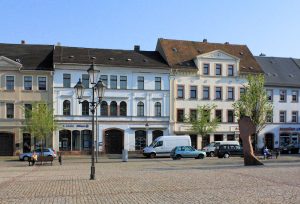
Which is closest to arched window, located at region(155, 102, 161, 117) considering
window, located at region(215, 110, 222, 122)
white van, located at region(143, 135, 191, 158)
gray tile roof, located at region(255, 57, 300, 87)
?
window, located at region(215, 110, 222, 122)

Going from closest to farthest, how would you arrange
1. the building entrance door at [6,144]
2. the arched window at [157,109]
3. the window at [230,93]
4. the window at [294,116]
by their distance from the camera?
the building entrance door at [6,144] → the arched window at [157,109] → the window at [230,93] → the window at [294,116]

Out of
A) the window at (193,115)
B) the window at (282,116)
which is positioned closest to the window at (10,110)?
the window at (193,115)

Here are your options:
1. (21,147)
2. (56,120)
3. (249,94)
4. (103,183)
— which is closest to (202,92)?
(249,94)

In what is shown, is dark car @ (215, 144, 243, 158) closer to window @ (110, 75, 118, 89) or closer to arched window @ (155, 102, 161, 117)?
arched window @ (155, 102, 161, 117)

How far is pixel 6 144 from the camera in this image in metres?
53.1

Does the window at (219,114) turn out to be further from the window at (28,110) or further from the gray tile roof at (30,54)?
the window at (28,110)

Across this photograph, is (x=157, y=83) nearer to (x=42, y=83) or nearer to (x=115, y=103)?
(x=115, y=103)

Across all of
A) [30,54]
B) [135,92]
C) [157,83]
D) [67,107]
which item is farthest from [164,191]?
[30,54]

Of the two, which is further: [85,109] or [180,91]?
[180,91]

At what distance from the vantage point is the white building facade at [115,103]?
54375 mm

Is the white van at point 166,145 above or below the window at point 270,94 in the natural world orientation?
below

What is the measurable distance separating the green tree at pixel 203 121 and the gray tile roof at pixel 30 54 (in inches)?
709

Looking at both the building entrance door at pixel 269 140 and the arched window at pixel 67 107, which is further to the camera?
the building entrance door at pixel 269 140

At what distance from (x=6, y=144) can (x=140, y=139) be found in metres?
15.5
